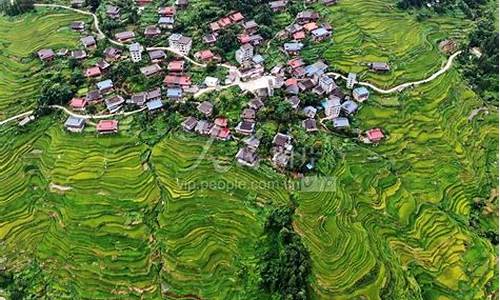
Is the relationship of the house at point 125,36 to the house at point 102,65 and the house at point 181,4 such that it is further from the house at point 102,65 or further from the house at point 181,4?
the house at point 181,4

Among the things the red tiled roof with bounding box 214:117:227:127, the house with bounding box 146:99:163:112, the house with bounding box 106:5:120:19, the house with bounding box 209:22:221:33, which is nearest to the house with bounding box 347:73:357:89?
the red tiled roof with bounding box 214:117:227:127

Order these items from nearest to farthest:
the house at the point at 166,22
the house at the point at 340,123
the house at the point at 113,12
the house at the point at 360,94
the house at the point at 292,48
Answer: the house at the point at 340,123 → the house at the point at 360,94 → the house at the point at 292,48 → the house at the point at 166,22 → the house at the point at 113,12

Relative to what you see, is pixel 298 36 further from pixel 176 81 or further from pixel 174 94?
pixel 174 94

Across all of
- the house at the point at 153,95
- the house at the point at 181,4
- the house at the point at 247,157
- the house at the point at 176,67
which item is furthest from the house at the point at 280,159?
the house at the point at 181,4

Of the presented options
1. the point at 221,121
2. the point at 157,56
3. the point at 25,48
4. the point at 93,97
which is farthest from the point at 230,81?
the point at 25,48

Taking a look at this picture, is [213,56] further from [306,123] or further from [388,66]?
[388,66]
